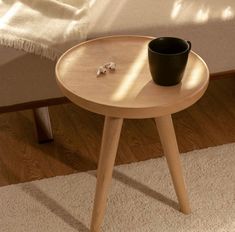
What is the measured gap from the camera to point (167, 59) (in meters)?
1.08

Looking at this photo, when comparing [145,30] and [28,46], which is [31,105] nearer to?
[28,46]

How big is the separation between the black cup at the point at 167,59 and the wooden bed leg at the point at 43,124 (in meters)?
0.57

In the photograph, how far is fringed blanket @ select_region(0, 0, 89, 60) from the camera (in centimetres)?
138

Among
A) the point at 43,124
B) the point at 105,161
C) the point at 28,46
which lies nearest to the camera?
the point at 105,161

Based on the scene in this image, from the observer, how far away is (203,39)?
1.49 m

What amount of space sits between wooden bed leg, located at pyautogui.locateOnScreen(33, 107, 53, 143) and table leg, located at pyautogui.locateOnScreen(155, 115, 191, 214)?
506mm

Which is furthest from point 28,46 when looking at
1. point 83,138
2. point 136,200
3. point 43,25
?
point 136,200

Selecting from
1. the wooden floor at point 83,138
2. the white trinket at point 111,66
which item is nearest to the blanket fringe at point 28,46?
the white trinket at point 111,66

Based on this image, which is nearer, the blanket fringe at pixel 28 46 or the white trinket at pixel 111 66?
the white trinket at pixel 111 66

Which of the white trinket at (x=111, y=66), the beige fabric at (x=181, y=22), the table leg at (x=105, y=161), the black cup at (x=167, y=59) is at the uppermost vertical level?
the black cup at (x=167, y=59)

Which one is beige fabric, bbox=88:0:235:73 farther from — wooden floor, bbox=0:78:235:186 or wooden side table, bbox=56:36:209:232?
wooden floor, bbox=0:78:235:186

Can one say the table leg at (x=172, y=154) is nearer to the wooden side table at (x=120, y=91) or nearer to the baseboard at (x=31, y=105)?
the wooden side table at (x=120, y=91)

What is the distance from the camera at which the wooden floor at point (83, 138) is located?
1547mm

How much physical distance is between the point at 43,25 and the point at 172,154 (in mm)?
549
